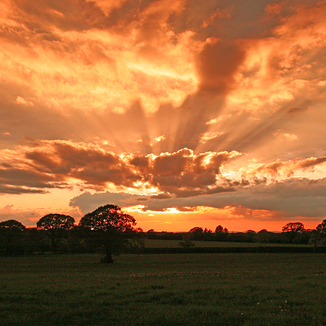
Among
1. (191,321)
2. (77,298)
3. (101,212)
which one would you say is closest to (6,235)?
(101,212)

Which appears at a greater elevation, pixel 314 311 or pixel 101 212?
pixel 101 212

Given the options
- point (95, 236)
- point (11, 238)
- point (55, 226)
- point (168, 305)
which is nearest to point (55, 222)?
point (55, 226)

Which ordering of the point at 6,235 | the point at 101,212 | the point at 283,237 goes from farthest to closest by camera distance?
the point at 283,237 < the point at 6,235 < the point at 101,212

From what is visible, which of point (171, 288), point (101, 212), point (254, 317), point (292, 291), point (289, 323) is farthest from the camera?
point (101, 212)

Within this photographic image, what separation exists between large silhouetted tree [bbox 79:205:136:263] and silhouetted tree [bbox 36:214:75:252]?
4801 cm

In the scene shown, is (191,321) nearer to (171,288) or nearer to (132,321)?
(132,321)

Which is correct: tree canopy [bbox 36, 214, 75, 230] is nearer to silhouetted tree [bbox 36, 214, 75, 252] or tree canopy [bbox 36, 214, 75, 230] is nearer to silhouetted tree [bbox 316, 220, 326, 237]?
silhouetted tree [bbox 36, 214, 75, 252]

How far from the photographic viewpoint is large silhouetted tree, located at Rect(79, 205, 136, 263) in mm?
61281

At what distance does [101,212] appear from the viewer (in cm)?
6353

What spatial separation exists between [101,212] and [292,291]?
169 feet

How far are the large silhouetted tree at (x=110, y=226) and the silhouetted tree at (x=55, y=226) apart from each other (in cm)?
4801

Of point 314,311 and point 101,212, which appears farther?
point 101,212

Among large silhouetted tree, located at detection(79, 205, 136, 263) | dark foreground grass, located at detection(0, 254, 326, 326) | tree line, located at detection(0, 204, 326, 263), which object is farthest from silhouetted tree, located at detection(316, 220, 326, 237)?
dark foreground grass, located at detection(0, 254, 326, 326)

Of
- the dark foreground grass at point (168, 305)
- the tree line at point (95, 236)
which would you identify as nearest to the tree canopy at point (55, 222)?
the tree line at point (95, 236)
